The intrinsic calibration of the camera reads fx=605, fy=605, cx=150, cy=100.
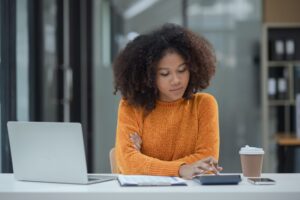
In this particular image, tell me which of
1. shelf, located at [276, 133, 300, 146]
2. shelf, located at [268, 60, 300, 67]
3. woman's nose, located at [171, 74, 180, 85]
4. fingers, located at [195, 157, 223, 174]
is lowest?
shelf, located at [276, 133, 300, 146]

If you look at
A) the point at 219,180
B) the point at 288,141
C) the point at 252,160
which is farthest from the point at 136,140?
the point at 288,141

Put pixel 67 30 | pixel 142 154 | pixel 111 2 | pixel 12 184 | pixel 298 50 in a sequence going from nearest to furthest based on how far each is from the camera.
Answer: pixel 12 184
pixel 142 154
pixel 67 30
pixel 298 50
pixel 111 2

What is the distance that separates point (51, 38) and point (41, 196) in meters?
3.15

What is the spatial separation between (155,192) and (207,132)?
75 centimetres

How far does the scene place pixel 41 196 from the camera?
1.76m

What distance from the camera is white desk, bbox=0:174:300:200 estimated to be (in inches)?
67.6

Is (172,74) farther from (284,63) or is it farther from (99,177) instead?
(284,63)

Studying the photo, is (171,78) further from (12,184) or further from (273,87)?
(273,87)

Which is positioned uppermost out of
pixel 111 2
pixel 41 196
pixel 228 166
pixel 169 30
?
pixel 111 2

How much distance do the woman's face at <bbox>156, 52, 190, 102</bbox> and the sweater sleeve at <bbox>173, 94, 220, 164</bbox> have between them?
133 mm

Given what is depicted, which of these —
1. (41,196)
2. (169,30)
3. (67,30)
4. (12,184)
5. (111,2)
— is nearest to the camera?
(41,196)

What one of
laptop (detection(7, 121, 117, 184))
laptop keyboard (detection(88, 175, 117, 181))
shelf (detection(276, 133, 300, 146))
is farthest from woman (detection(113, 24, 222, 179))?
shelf (detection(276, 133, 300, 146))

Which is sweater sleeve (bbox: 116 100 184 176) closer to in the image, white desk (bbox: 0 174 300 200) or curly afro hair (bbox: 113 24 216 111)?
curly afro hair (bbox: 113 24 216 111)

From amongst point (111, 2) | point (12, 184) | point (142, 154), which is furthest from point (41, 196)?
point (111, 2)
